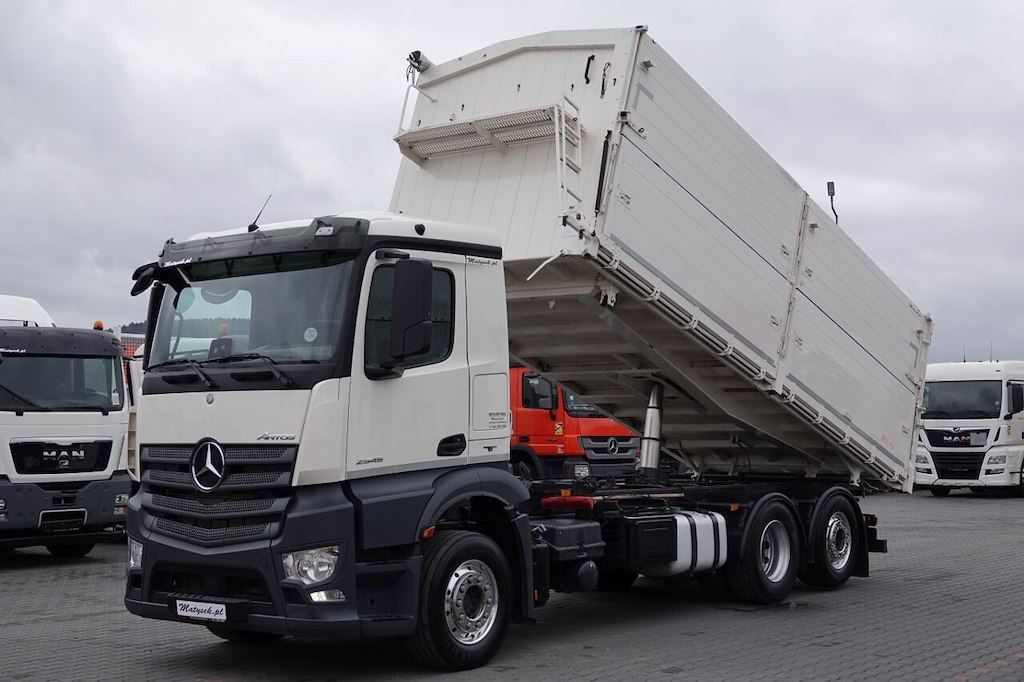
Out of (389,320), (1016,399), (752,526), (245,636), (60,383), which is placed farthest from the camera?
(1016,399)

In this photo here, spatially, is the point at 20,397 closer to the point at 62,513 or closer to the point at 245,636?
the point at 62,513

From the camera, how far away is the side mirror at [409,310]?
22.9 ft

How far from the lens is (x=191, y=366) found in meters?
7.33

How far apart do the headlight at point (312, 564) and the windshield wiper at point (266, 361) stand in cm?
98

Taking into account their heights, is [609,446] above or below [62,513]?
above

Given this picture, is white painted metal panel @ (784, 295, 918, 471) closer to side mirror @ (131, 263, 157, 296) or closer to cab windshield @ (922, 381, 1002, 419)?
side mirror @ (131, 263, 157, 296)

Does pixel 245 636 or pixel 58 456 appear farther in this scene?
pixel 58 456

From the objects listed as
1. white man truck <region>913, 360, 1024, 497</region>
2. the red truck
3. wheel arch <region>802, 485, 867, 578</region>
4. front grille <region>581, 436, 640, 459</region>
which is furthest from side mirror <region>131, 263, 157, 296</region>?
white man truck <region>913, 360, 1024, 497</region>

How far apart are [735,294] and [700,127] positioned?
143cm

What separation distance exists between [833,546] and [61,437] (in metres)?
8.36

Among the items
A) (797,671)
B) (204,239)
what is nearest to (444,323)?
(204,239)

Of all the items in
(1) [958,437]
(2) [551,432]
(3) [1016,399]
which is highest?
(3) [1016,399]

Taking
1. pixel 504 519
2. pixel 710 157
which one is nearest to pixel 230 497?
pixel 504 519

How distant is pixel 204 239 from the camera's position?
7758mm
